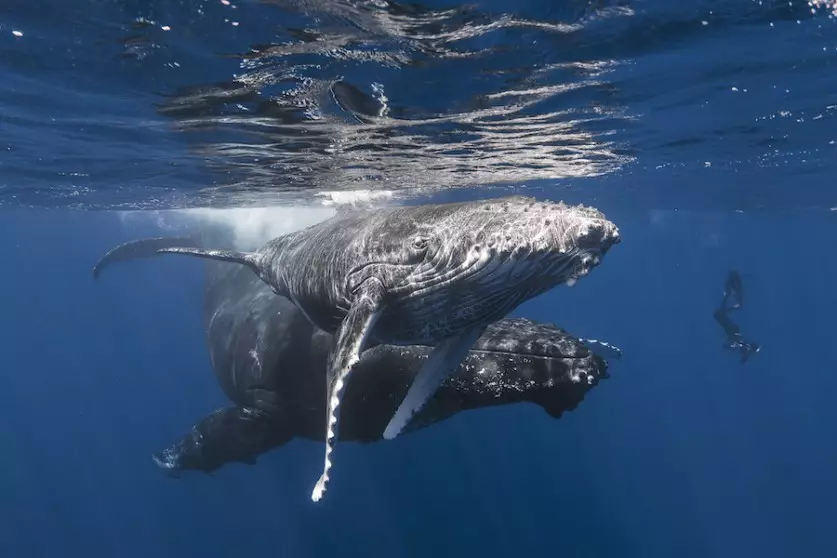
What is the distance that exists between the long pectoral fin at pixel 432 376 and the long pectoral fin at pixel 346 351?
3.06ft

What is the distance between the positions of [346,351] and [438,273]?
3.66 ft

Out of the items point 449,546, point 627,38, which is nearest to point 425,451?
point 449,546

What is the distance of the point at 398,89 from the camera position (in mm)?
12055

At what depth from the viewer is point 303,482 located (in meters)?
30.8

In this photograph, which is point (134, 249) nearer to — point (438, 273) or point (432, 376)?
point (432, 376)

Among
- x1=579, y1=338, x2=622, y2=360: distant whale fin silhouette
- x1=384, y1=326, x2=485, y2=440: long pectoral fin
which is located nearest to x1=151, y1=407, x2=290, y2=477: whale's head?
x1=384, y1=326, x2=485, y2=440: long pectoral fin

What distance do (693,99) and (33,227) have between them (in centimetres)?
6564

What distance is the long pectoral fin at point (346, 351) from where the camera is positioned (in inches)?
192

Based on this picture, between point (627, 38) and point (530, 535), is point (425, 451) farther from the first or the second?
point (627, 38)

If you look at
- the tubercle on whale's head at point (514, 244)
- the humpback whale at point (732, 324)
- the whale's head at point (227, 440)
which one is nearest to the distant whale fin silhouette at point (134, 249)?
the whale's head at point (227, 440)

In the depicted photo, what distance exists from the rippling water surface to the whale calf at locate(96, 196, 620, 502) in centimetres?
380

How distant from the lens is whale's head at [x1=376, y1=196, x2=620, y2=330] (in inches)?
186

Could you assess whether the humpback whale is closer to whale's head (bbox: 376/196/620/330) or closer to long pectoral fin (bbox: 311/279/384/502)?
whale's head (bbox: 376/196/620/330)

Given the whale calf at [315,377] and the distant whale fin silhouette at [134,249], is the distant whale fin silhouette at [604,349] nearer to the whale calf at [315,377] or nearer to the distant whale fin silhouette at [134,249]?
the whale calf at [315,377]
